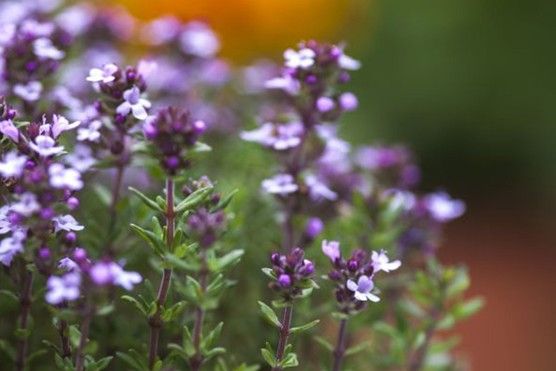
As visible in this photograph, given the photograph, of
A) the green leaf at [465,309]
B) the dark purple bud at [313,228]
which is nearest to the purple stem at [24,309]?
the dark purple bud at [313,228]

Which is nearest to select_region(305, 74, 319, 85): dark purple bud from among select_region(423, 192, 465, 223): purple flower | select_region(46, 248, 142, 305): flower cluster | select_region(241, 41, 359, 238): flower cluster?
select_region(241, 41, 359, 238): flower cluster

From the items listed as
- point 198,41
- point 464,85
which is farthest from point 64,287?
point 464,85

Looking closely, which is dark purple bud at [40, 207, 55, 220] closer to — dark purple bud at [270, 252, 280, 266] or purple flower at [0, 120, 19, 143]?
purple flower at [0, 120, 19, 143]

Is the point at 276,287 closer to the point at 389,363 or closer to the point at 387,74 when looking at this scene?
the point at 389,363

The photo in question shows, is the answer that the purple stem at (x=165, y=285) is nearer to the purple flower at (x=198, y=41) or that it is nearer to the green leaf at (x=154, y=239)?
the green leaf at (x=154, y=239)

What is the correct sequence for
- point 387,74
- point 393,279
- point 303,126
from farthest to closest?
1. point 387,74
2. point 393,279
3. point 303,126

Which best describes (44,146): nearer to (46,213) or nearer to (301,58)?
(46,213)

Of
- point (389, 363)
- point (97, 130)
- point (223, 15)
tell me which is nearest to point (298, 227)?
point (389, 363)
